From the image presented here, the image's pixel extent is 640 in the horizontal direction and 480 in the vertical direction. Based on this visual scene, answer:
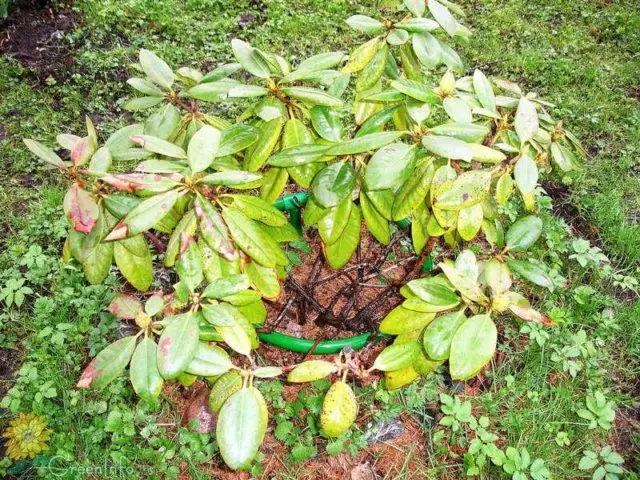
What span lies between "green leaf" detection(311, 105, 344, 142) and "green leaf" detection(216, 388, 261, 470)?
651 millimetres

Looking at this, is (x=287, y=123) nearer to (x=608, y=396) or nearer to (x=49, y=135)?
(x=608, y=396)

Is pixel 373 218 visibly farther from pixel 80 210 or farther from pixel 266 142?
pixel 80 210

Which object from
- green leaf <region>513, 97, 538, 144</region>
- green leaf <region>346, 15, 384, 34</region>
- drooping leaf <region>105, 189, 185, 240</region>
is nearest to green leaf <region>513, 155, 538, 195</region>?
green leaf <region>513, 97, 538, 144</region>

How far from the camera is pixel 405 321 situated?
143 cm

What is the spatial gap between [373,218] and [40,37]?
3.59 meters

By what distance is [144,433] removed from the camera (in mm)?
1935

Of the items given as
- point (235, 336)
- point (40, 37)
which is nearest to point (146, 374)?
point (235, 336)

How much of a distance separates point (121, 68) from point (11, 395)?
2.47 m

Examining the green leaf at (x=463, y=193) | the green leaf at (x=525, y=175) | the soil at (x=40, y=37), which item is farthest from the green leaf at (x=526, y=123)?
the soil at (x=40, y=37)

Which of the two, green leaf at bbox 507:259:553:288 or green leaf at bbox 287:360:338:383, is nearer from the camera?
green leaf at bbox 287:360:338:383

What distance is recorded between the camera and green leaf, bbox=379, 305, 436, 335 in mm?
1417

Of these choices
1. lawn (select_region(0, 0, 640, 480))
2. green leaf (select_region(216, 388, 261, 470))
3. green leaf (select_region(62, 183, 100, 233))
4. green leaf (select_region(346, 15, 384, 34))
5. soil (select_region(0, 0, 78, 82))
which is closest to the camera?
green leaf (select_region(216, 388, 261, 470))

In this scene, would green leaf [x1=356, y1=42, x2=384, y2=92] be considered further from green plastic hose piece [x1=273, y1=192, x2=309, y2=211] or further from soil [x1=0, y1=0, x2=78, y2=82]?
soil [x1=0, y1=0, x2=78, y2=82]

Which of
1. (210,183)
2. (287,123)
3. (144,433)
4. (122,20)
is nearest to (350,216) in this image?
(287,123)
